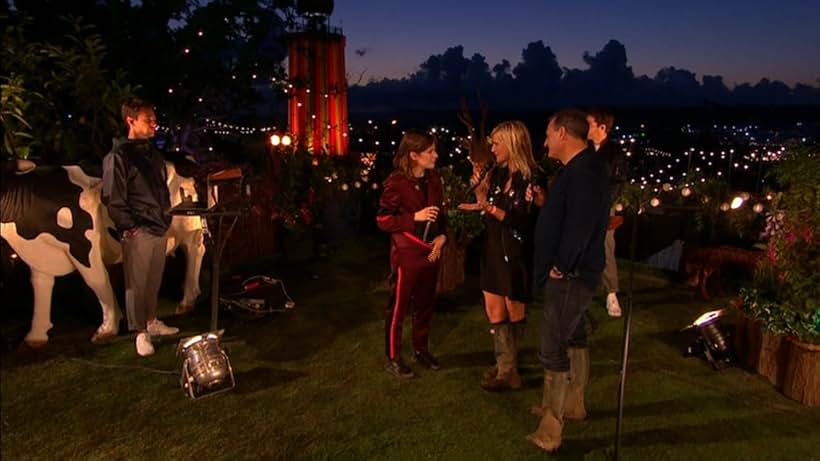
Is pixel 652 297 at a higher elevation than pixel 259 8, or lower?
lower

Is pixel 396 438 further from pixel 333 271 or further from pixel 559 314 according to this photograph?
pixel 333 271

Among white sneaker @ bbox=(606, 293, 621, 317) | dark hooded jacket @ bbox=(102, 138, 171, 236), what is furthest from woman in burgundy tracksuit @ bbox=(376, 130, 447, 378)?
white sneaker @ bbox=(606, 293, 621, 317)

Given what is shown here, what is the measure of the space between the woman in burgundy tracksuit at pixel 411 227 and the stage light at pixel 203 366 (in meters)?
1.21

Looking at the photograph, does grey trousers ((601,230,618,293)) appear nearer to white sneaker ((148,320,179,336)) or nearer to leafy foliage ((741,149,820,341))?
leafy foliage ((741,149,820,341))

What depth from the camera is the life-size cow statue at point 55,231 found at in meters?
4.84

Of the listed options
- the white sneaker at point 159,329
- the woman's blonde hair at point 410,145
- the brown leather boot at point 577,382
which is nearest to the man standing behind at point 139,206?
the white sneaker at point 159,329

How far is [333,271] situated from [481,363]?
11.4ft

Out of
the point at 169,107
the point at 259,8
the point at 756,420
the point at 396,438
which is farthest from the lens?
the point at 259,8

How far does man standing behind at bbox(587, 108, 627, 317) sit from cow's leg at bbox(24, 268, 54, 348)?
4.43 meters

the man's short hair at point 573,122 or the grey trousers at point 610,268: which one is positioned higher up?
the man's short hair at point 573,122

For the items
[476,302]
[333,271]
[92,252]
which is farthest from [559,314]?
[333,271]

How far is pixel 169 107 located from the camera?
9.90 metres

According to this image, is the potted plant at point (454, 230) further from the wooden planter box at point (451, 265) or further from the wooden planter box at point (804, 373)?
the wooden planter box at point (804, 373)

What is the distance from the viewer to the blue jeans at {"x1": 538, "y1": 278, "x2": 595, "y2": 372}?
315cm
